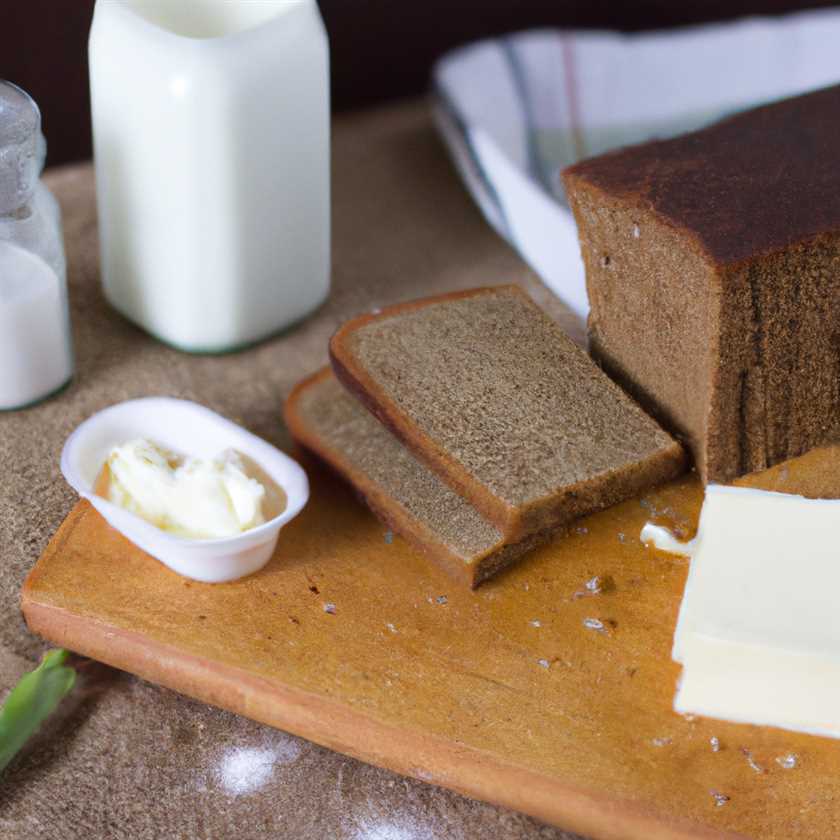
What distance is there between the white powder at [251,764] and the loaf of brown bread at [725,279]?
2.16ft

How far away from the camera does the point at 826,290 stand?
1678 millimetres

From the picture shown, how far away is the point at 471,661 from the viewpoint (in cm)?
151

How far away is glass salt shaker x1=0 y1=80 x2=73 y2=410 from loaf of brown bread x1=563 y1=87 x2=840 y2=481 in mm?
705

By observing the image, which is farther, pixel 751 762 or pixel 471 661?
pixel 471 661

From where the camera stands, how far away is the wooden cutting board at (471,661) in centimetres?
139

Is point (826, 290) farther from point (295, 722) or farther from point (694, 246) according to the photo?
point (295, 722)

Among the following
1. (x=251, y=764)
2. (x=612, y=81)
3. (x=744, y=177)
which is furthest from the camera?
(x=612, y=81)

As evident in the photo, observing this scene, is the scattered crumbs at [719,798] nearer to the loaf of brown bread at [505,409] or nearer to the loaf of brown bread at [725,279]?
the loaf of brown bread at [505,409]

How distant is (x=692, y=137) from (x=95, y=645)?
1050 mm

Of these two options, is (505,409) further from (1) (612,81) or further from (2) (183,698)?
(1) (612,81)

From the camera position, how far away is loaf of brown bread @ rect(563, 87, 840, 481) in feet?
5.32

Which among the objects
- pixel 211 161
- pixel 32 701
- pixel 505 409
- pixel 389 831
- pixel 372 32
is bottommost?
pixel 389 831

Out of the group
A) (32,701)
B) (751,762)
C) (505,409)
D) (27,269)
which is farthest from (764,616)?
(27,269)

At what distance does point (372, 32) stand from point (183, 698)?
162 centimetres
